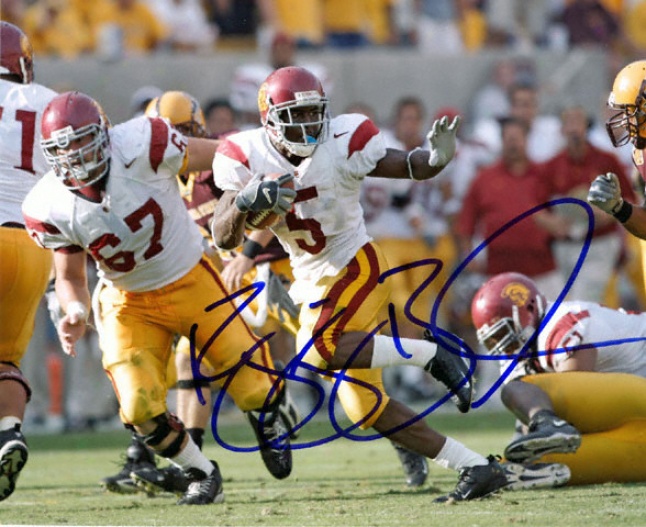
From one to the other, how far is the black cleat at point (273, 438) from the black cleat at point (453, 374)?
801 mm

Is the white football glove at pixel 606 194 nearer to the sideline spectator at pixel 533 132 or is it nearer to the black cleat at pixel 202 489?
the black cleat at pixel 202 489

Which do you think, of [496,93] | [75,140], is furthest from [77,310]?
[496,93]

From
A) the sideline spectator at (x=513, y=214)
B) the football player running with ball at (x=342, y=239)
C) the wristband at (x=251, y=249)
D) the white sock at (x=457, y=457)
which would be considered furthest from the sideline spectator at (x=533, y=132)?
the white sock at (x=457, y=457)

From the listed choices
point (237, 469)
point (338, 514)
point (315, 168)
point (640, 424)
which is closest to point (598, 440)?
point (640, 424)

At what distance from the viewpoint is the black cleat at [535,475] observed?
5461 millimetres

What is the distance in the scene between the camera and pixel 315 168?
536 cm

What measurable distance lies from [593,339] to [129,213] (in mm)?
2013

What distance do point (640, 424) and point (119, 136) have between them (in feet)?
8.06

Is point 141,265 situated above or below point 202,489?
above

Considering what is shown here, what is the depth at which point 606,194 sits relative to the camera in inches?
208

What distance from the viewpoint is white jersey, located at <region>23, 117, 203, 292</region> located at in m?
5.30

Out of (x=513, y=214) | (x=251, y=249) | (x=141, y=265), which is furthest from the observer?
(x=513, y=214)

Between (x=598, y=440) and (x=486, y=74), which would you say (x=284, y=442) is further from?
(x=486, y=74)

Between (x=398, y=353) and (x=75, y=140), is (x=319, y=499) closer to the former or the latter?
(x=398, y=353)
